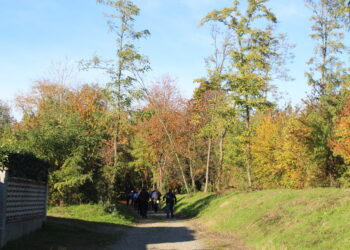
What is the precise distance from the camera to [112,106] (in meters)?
25.7

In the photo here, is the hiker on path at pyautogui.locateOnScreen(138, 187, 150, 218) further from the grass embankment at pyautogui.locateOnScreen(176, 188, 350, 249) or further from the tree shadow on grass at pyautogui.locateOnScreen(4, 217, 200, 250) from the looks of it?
the tree shadow on grass at pyautogui.locateOnScreen(4, 217, 200, 250)

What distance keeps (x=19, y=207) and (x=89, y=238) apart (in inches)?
121

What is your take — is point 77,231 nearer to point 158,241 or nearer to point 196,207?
point 158,241

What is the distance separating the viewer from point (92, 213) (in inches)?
925

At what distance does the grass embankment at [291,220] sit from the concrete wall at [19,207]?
708 cm

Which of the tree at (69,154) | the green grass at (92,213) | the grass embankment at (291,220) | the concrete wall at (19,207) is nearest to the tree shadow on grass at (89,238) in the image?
the concrete wall at (19,207)

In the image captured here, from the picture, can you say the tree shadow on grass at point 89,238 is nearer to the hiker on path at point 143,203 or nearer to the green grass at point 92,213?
the green grass at point 92,213

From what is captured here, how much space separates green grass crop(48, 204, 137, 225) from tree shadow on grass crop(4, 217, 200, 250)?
269 centimetres

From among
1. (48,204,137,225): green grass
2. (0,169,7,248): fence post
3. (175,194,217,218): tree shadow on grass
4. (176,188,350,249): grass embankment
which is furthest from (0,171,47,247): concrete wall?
(175,194,217,218): tree shadow on grass

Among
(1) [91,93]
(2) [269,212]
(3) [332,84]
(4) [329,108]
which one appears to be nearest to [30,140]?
(2) [269,212]

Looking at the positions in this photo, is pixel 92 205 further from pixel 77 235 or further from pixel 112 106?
pixel 77 235

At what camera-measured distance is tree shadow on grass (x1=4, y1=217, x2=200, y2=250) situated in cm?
1268

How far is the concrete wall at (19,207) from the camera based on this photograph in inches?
447

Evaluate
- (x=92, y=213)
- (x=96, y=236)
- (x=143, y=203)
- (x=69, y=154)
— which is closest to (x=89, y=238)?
(x=96, y=236)
